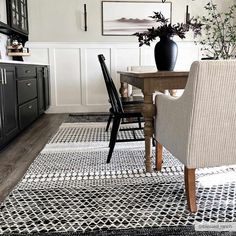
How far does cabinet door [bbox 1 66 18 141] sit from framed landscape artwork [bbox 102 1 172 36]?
8.26 feet

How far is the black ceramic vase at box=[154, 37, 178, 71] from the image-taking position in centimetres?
234

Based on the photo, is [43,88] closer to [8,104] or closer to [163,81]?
[8,104]

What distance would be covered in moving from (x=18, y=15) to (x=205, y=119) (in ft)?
12.2

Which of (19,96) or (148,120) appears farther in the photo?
(19,96)

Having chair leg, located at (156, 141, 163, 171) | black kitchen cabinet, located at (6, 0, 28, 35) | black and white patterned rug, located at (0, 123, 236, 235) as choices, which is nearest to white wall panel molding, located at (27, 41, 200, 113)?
black kitchen cabinet, located at (6, 0, 28, 35)

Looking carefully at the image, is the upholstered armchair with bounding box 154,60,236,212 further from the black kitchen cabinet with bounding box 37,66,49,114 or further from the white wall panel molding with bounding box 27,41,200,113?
the white wall panel molding with bounding box 27,41,200,113

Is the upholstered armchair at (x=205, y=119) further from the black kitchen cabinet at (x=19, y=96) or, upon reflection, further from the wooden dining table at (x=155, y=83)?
the black kitchen cabinet at (x=19, y=96)

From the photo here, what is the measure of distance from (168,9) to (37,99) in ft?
9.26

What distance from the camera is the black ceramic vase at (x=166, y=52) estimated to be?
2336mm

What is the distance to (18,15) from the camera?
166 inches

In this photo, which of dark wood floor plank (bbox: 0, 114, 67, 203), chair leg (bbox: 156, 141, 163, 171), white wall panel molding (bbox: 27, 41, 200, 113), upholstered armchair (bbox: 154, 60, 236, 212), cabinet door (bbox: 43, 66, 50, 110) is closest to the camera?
upholstered armchair (bbox: 154, 60, 236, 212)

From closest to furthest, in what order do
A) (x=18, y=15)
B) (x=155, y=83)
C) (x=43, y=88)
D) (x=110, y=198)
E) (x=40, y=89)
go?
(x=110, y=198), (x=155, y=83), (x=18, y=15), (x=40, y=89), (x=43, y=88)

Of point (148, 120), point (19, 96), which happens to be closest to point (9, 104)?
point (19, 96)

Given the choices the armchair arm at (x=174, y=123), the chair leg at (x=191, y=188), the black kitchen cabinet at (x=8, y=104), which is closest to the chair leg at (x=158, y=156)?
the armchair arm at (x=174, y=123)
